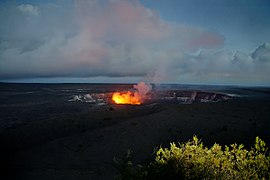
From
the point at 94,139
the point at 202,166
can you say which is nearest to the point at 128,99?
the point at 94,139

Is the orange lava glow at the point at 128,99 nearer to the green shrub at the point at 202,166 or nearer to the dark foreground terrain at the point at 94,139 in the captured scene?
the dark foreground terrain at the point at 94,139

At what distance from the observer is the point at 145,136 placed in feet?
84.6

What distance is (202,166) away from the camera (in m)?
6.01

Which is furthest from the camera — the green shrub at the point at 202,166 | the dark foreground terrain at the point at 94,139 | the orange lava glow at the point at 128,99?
the orange lava glow at the point at 128,99

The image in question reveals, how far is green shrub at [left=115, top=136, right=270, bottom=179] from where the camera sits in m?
5.79

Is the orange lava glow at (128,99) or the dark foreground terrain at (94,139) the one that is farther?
the orange lava glow at (128,99)

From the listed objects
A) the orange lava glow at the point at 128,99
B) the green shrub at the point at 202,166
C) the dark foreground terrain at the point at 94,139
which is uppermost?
the green shrub at the point at 202,166

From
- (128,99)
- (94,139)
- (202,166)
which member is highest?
(202,166)

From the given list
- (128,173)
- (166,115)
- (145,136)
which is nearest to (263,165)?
(128,173)

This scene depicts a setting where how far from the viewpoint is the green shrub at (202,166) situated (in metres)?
5.79

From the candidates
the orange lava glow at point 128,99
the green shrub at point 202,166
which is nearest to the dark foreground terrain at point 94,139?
the green shrub at point 202,166

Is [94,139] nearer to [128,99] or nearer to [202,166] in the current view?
[202,166]

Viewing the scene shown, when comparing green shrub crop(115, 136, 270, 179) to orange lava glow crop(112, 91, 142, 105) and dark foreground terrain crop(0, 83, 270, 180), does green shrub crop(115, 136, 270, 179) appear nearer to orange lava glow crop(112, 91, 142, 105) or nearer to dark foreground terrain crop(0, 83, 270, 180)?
dark foreground terrain crop(0, 83, 270, 180)

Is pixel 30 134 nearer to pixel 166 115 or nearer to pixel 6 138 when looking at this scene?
pixel 6 138
